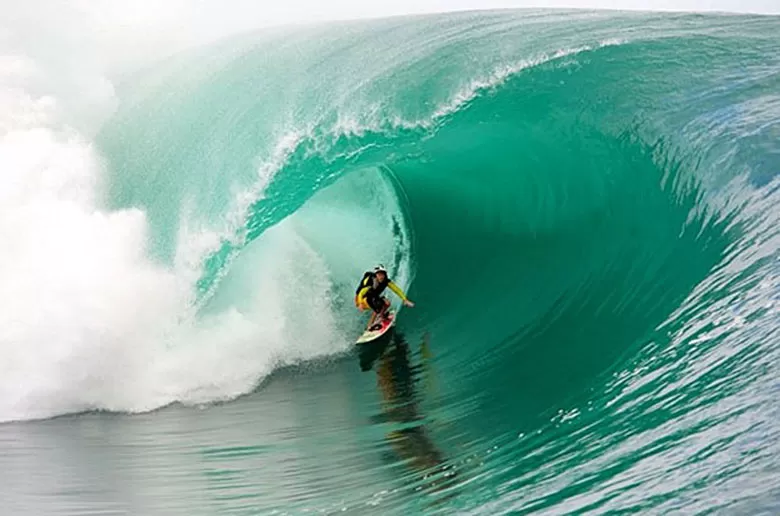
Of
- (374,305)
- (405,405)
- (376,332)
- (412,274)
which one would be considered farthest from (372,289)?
(405,405)

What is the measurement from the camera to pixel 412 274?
29.0 feet

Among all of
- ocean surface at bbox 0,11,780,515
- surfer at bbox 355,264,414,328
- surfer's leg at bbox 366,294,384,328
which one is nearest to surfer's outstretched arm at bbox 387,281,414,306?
surfer at bbox 355,264,414,328

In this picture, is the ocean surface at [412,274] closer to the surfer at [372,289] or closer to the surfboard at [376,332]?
the surfboard at [376,332]

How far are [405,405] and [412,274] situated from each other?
9.49 feet

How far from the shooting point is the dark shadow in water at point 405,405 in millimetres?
4617

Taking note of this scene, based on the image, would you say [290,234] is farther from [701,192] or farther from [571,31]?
[701,192]

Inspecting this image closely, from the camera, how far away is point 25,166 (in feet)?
29.7

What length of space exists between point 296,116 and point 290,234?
1.49 meters

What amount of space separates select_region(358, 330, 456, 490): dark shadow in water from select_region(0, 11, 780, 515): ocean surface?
0.11ft

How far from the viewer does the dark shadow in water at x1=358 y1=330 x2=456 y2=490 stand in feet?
15.1

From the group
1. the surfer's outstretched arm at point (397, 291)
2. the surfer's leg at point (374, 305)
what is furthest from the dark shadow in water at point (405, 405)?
the surfer's outstretched arm at point (397, 291)

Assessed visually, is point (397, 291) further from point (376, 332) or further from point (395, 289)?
point (376, 332)

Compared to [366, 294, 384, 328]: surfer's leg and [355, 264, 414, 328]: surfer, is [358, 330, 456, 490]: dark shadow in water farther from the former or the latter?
[355, 264, 414, 328]: surfer

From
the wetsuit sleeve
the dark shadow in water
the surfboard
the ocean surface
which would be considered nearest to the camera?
the ocean surface
